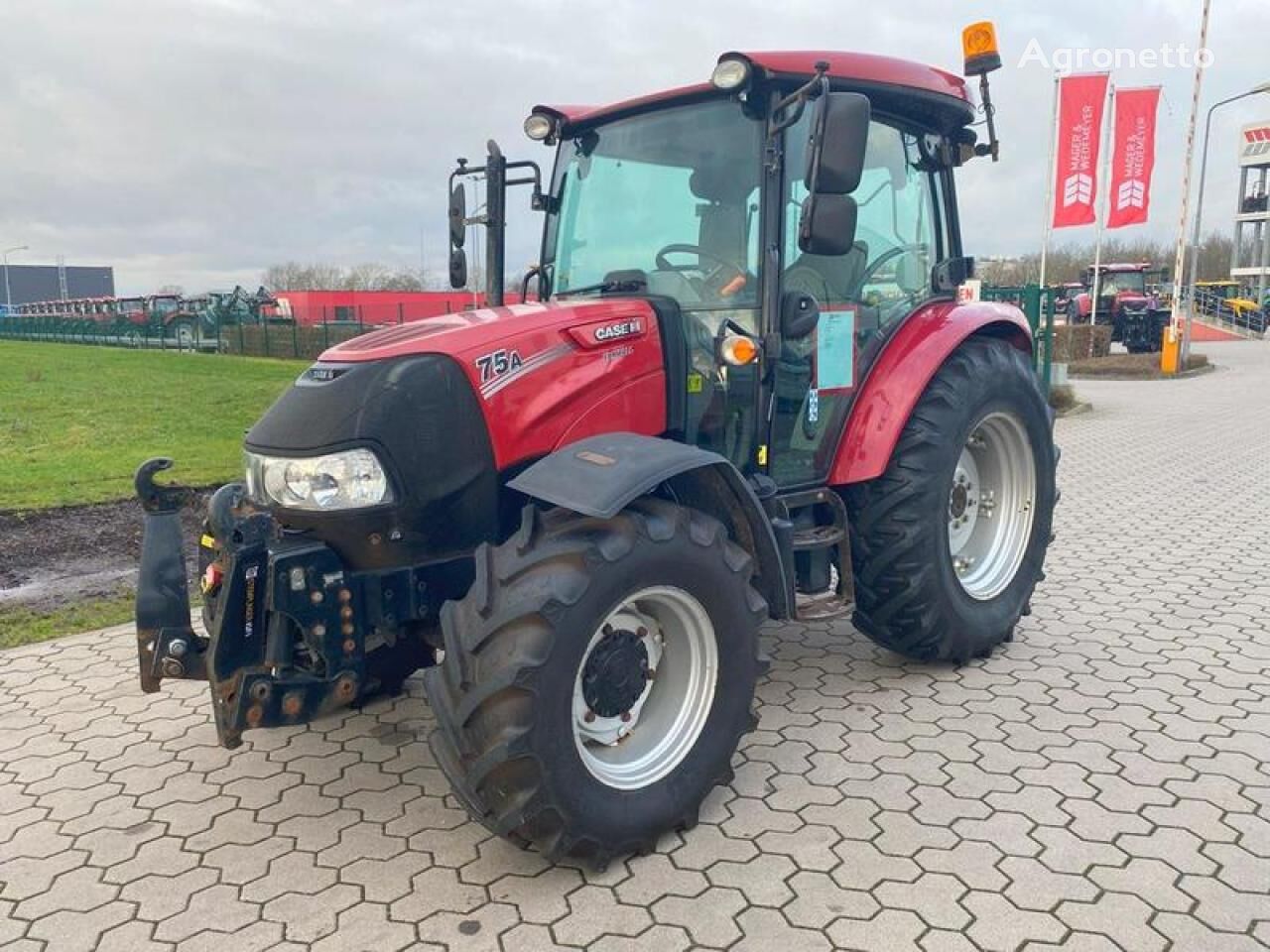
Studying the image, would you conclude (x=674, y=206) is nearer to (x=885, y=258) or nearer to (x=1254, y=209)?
(x=885, y=258)

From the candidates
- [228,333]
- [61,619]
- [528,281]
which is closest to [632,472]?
[528,281]

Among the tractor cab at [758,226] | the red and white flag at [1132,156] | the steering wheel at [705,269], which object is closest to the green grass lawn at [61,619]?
the tractor cab at [758,226]

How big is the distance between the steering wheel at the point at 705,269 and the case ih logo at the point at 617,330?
14.4 inches

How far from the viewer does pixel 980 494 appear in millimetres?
4820

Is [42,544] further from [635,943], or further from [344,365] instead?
[635,943]

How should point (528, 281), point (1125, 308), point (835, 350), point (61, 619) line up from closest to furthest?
point (835, 350)
point (528, 281)
point (61, 619)
point (1125, 308)

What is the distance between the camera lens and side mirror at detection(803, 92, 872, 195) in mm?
3094

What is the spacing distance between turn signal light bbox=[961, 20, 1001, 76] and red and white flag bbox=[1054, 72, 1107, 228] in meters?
18.0

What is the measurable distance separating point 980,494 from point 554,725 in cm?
291

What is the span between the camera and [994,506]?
482cm

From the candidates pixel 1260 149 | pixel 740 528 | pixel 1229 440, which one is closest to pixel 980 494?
pixel 740 528

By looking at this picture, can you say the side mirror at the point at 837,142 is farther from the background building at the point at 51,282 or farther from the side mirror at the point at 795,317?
the background building at the point at 51,282

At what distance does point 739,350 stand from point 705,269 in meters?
0.39

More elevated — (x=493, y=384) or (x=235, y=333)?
(x=493, y=384)
